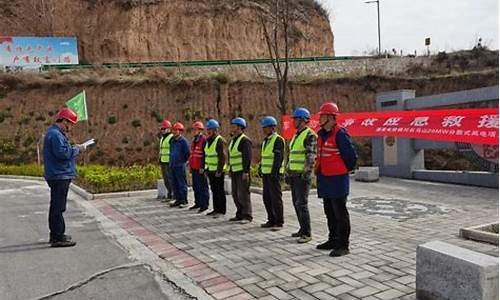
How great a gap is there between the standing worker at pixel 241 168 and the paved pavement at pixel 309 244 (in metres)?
0.31

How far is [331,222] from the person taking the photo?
→ 5.72 metres

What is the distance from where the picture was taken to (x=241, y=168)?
7.63 m

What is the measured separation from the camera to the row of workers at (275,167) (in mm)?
5457

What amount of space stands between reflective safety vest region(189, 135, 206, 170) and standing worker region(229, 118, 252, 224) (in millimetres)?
1168

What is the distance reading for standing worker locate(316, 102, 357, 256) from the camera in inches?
212

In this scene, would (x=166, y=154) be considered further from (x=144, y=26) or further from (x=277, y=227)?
(x=144, y=26)

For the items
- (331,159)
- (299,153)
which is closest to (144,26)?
(299,153)

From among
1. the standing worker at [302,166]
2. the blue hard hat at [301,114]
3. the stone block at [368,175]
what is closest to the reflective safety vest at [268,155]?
the standing worker at [302,166]

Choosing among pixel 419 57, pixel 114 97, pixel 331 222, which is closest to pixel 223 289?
pixel 331 222

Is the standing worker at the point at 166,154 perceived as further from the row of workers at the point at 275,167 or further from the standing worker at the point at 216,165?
the standing worker at the point at 216,165

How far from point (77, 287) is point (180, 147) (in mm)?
4933

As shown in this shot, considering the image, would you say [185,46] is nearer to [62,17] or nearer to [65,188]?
[62,17]

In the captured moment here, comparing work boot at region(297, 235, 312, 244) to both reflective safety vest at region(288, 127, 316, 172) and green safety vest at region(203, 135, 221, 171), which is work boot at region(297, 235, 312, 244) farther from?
green safety vest at region(203, 135, 221, 171)

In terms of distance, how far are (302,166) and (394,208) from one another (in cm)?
320
